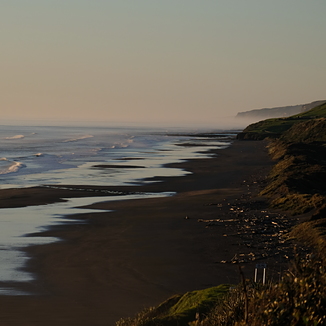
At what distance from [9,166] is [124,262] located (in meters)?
40.6

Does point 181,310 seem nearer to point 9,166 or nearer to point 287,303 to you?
point 287,303

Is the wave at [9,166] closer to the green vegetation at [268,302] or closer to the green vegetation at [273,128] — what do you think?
the green vegetation at [268,302]

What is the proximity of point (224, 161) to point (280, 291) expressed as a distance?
5456cm

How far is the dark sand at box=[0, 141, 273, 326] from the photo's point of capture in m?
13.9

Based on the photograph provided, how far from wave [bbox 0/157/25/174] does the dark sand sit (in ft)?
64.3

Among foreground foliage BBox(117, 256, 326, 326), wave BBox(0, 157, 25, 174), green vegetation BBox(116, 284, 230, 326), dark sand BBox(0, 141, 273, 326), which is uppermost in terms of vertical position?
foreground foliage BBox(117, 256, 326, 326)

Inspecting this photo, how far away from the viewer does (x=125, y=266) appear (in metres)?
17.9

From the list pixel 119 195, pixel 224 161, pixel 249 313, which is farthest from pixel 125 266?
pixel 224 161

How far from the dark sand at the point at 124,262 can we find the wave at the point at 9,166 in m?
19.6

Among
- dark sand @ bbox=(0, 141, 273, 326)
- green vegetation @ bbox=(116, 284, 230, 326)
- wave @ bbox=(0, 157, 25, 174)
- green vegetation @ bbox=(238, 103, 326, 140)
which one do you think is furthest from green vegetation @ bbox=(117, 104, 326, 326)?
green vegetation @ bbox=(238, 103, 326, 140)

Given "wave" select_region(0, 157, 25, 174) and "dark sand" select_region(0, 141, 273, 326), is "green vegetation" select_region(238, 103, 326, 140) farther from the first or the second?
"dark sand" select_region(0, 141, 273, 326)

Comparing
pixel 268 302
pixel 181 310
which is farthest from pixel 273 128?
pixel 268 302

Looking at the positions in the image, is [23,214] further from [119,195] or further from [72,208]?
[119,195]

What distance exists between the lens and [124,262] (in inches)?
722
